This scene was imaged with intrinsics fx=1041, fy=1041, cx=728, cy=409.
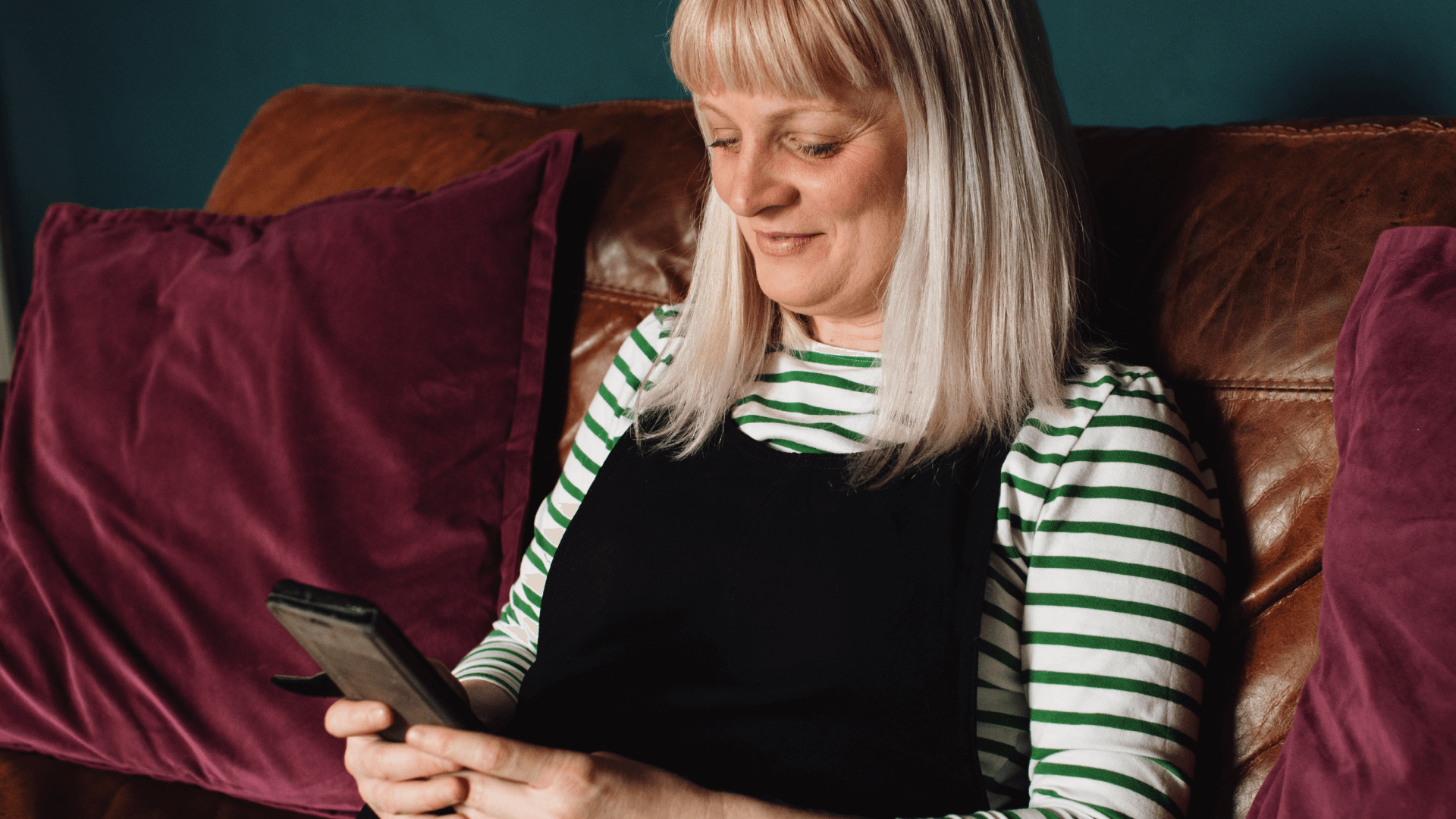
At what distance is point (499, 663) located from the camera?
0.95 meters

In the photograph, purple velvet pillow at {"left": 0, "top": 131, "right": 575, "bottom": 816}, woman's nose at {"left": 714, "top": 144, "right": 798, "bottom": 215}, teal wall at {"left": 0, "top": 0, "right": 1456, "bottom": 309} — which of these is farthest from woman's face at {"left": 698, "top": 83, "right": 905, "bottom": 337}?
teal wall at {"left": 0, "top": 0, "right": 1456, "bottom": 309}

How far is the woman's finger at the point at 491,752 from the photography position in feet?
2.24

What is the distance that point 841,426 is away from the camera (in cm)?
88

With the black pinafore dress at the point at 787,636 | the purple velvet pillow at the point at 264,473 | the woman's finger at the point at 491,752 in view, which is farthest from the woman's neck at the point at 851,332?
the woman's finger at the point at 491,752

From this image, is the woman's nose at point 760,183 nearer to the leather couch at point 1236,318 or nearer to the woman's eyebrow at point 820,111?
the woman's eyebrow at point 820,111

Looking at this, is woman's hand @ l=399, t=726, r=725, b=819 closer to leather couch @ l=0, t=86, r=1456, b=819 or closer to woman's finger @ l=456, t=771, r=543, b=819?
woman's finger @ l=456, t=771, r=543, b=819

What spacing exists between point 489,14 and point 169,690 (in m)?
1.19

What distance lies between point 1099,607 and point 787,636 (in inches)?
8.7

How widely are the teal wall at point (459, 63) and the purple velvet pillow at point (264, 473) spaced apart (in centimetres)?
64

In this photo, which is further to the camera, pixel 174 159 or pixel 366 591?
pixel 174 159

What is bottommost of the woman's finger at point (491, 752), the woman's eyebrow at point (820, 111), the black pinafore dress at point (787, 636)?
the woman's finger at point (491, 752)

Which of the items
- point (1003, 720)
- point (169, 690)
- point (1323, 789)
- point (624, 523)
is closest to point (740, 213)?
point (624, 523)

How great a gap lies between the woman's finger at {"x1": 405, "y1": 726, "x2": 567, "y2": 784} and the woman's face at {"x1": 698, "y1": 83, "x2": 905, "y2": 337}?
0.41 m

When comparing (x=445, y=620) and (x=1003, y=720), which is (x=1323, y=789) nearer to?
(x=1003, y=720)
